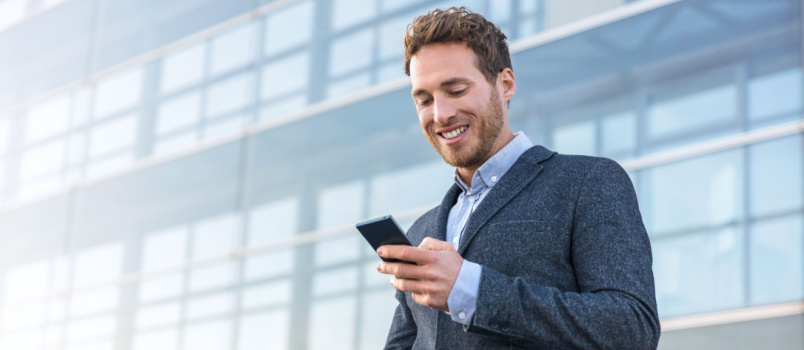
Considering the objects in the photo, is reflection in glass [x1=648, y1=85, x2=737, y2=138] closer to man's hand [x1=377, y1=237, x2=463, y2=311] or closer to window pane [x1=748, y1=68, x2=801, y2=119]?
window pane [x1=748, y1=68, x2=801, y2=119]

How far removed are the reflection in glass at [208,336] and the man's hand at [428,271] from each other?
635cm

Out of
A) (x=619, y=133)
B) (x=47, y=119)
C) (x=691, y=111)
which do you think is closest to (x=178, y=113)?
(x=47, y=119)

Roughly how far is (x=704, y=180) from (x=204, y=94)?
5319mm

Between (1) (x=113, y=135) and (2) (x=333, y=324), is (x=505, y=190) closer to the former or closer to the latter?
(2) (x=333, y=324)

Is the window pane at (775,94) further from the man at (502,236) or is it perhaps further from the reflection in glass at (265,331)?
the reflection in glass at (265,331)

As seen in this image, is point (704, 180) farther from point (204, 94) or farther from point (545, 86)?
point (204, 94)

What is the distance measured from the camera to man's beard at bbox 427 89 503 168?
2.08 meters

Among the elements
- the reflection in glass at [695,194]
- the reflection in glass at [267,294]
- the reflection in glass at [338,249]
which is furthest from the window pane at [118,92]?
the reflection in glass at [695,194]

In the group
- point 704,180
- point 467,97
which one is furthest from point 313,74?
point 467,97

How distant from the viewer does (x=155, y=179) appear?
8.83 m

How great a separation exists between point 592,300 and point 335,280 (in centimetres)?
549

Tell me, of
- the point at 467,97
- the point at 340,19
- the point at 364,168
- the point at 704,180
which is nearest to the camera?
the point at 467,97

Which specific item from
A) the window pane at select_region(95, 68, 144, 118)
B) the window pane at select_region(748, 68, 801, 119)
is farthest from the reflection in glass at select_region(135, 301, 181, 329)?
the window pane at select_region(748, 68, 801, 119)

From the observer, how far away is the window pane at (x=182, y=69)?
29.2ft
